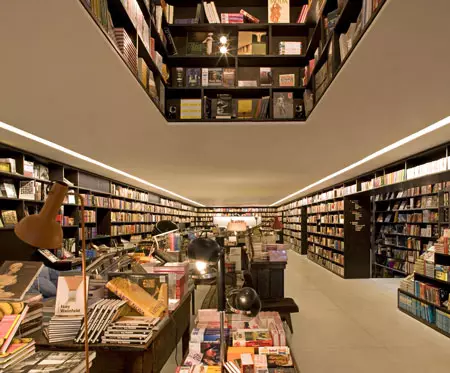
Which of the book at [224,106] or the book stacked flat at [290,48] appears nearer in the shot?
the book at [224,106]

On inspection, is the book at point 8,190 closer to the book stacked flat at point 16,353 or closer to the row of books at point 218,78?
the row of books at point 218,78

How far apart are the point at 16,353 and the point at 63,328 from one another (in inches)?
17.0

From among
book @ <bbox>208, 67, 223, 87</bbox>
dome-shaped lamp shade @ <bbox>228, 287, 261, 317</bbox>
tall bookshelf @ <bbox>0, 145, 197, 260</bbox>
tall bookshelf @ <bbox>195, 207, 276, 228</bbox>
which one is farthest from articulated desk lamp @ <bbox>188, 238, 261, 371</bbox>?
tall bookshelf @ <bbox>195, 207, 276, 228</bbox>

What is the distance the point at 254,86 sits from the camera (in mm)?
3867

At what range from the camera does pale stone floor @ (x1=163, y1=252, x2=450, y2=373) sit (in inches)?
133

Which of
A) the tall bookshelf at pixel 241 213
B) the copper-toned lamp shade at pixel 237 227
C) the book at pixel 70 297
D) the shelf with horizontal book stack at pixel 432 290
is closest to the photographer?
the book at pixel 70 297

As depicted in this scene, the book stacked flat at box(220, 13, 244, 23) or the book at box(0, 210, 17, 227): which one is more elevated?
the book stacked flat at box(220, 13, 244, 23)

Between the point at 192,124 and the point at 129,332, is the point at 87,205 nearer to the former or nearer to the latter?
the point at 192,124

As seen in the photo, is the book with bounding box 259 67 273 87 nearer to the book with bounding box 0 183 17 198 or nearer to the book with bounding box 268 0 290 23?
the book with bounding box 268 0 290 23

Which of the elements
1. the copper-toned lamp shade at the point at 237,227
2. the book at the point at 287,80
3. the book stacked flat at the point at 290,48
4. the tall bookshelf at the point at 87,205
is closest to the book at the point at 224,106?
the book at the point at 287,80

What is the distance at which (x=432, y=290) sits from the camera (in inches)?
179

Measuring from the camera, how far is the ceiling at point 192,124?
177 cm

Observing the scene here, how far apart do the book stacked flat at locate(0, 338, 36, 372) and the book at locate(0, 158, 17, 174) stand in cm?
375

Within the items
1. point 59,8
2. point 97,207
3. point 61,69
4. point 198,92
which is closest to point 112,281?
point 61,69
